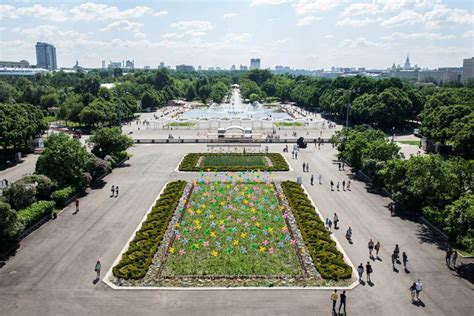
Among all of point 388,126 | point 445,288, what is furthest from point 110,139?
point 388,126

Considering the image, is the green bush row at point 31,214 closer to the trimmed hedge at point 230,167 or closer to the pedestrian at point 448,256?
the trimmed hedge at point 230,167

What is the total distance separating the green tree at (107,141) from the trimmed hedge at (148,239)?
12667mm

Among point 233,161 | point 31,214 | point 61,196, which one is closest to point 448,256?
point 31,214

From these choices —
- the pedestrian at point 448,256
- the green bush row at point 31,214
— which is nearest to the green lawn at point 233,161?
the green bush row at point 31,214

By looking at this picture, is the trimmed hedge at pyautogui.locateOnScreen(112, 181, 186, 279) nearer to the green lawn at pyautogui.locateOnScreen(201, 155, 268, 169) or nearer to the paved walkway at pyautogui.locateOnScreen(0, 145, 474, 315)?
the paved walkway at pyautogui.locateOnScreen(0, 145, 474, 315)

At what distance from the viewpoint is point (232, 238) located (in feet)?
92.3

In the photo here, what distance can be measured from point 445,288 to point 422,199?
37.2 feet

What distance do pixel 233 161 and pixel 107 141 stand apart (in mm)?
15612

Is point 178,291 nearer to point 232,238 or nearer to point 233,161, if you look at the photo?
point 232,238

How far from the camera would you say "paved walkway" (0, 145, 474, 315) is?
2034 cm

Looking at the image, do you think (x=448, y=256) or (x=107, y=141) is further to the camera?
(x=107, y=141)

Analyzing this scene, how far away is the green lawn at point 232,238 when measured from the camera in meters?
24.1

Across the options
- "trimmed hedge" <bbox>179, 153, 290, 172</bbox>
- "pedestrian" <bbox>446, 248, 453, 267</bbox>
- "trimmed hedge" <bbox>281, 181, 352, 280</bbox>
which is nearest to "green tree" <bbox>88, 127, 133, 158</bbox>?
"trimmed hedge" <bbox>179, 153, 290, 172</bbox>

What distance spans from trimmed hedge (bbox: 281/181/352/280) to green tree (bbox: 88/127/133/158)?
848 inches
